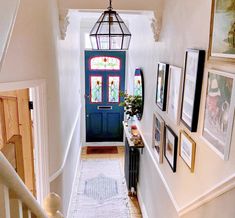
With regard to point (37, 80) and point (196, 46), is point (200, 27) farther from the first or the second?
point (37, 80)

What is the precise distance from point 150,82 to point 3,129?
1920mm

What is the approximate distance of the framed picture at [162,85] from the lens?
8.90ft

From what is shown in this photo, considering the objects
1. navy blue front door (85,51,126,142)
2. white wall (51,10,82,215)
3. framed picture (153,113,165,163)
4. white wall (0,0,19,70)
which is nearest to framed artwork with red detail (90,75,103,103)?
navy blue front door (85,51,126,142)

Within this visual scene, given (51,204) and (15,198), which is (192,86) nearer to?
(51,204)

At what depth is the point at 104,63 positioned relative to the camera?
21.7 ft

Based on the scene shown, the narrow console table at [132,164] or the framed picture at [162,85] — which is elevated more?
the framed picture at [162,85]

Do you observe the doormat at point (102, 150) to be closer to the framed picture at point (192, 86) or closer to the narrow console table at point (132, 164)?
the narrow console table at point (132, 164)

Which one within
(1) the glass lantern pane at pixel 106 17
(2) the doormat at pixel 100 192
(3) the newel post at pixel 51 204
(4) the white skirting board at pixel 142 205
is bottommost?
(2) the doormat at pixel 100 192

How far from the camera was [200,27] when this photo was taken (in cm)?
187

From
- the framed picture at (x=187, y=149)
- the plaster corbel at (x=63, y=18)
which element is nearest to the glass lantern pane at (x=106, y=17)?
the plaster corbel at (x=63, y=18)

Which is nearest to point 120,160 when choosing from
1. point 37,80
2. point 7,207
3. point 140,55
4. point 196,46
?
point 140,55

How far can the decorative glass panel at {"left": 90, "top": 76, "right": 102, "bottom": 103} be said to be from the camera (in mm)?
6645

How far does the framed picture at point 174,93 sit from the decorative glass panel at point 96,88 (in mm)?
4165

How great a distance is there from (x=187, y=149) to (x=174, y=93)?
0.57 meters
